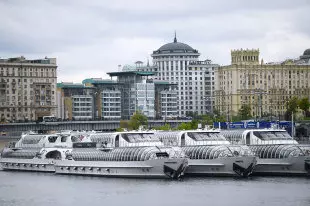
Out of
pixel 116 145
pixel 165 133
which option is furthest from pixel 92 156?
pixel 165 133

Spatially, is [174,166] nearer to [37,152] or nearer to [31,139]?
[37,152]

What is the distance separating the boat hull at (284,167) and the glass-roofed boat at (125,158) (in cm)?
1036

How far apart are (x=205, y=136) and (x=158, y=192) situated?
24113 mm

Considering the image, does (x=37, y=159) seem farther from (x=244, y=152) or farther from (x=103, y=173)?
(x=244, y=152)

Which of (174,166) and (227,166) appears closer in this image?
(174,166)

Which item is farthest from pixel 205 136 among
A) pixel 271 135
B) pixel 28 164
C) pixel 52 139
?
pixel 28 164

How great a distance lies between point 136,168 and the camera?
116 metres

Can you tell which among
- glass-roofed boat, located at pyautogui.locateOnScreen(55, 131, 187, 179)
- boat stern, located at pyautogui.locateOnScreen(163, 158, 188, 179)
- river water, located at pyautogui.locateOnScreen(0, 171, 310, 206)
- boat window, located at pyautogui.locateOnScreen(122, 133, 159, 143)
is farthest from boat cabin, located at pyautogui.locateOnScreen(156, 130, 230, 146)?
boat stern, located at pyautogui.locateOnScreen(163, 158, 188, 179)

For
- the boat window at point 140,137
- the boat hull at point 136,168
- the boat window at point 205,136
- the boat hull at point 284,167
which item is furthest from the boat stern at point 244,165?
the boat window at point 140,137

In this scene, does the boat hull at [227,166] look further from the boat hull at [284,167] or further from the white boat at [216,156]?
the boat hull at [284,167]

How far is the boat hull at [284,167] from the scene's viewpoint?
114 metres

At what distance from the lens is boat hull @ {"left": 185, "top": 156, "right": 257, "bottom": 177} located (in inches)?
4525

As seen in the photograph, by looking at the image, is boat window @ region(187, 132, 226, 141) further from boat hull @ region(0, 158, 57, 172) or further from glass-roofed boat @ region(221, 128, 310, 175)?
boat hull @ region(0, 158, 57, 172)

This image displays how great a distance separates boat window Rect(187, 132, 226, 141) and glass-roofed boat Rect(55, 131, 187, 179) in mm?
5376
